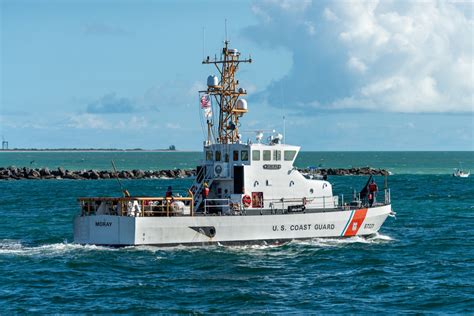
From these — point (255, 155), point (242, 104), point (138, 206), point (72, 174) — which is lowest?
point (138, 206)

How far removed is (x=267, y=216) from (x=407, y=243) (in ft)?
24.1

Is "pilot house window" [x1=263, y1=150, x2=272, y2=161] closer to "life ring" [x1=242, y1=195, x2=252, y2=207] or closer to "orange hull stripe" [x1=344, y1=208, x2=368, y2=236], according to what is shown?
"life ring" [x1=242, y1=195, x2=252, y2=207]

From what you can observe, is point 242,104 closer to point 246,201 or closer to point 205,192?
point 246,201

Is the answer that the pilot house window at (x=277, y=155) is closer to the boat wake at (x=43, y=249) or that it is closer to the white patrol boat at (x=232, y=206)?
the white patrol boat at (x=232, y=206)

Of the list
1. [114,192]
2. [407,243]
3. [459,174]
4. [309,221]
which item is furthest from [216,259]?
[459,174]

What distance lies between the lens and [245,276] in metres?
28.0

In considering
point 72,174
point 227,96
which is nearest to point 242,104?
point 227,96

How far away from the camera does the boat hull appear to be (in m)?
31.2

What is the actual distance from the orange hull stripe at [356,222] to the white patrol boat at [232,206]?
4 cm

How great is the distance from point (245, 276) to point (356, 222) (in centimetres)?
958

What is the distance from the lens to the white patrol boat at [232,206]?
31516mm

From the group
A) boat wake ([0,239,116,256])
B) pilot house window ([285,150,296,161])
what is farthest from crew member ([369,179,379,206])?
boat wake ([0,239,116,256])

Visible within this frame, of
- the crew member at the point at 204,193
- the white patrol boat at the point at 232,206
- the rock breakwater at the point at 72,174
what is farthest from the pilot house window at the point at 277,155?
the rock breakwater at the point at 72,174

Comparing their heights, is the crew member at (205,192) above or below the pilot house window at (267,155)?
below
